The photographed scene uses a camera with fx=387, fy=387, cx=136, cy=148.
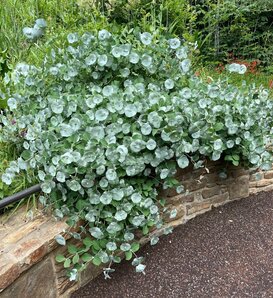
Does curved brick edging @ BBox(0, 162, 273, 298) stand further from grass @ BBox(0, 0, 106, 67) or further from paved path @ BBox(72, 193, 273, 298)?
grass @ BBox(0, 0, 106, 67)

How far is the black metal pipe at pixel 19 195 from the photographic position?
192 centimetres

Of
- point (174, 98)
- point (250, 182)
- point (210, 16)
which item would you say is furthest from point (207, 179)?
point (210, 16)

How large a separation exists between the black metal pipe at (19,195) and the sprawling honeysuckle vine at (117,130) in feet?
0.21

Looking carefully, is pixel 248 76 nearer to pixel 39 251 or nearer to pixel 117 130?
pixel 117 130

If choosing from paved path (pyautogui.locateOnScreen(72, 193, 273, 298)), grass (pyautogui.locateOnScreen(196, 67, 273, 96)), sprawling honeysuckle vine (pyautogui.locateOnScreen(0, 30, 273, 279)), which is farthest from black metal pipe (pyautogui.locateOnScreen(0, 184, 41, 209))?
grass (pyautogui.locateOnScreen(196, 67, 273, 96))

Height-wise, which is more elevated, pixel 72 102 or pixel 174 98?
pixel 72 102

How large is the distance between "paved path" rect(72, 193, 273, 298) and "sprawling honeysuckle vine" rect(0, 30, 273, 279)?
0.19 m

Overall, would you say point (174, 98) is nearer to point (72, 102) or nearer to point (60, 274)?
point (72, 102)

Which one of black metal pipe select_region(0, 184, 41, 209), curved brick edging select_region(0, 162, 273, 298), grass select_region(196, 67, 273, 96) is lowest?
grass select_region(196, 67, 273, 96)

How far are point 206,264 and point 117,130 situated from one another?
99 cm

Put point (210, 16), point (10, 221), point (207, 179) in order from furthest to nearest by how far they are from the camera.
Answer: point (210, 16)
point (207, 179)
point (10, 221)

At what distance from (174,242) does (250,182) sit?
0.91 m

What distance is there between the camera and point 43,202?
209cm

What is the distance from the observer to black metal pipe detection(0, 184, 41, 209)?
6.29ft
